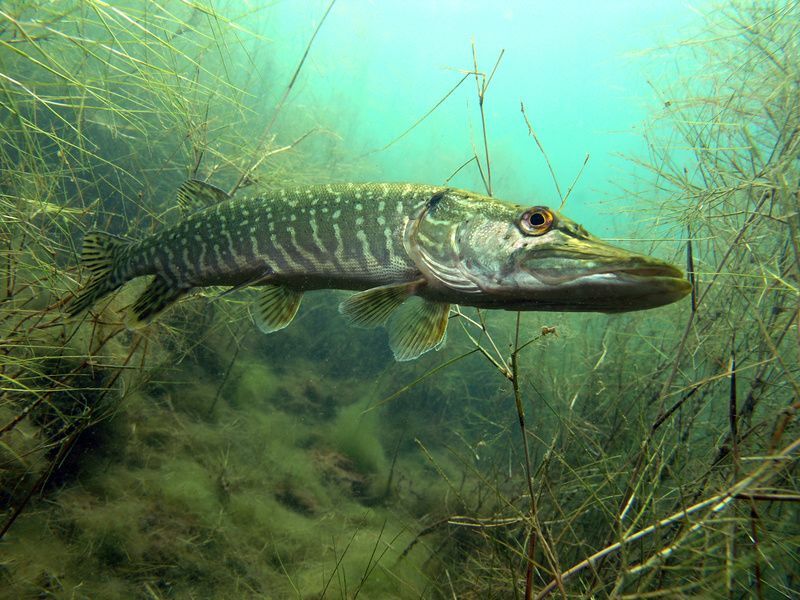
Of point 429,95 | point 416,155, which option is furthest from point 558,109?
point 416,155

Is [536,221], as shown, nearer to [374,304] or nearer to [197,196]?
[374,304]

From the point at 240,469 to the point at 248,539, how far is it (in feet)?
3.51

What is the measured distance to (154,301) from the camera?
3.29 meters

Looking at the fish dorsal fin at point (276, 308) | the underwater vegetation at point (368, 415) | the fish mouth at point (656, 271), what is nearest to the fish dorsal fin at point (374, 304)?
the underwater vegetation at point (368, 415)

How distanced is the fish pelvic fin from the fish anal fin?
2.21m

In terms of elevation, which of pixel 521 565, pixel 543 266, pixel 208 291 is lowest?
pixel 521 565

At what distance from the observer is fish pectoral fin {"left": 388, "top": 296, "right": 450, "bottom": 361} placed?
104 inches

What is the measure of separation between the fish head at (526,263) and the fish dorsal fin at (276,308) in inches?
44.4

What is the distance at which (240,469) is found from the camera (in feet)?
16.9

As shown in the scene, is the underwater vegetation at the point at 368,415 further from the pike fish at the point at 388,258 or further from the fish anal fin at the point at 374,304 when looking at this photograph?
the fish anal fin at the point at 374,304

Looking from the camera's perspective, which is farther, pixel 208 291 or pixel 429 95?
pixel 429 95

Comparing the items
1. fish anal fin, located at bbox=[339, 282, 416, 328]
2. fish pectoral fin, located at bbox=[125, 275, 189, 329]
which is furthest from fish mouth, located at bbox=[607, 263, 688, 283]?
fish pectoral fin, located at bbox=[125, 275, 189, 329]

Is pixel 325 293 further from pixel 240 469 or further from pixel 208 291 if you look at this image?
Result: pixel 240 469

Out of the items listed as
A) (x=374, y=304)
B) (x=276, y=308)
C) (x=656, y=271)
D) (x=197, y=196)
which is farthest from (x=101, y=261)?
(x=656, y=271)
